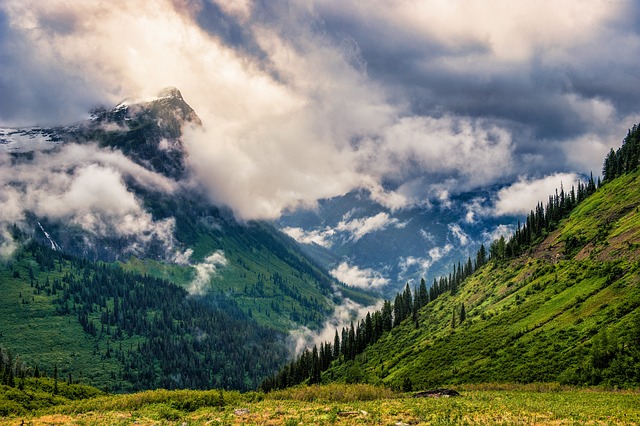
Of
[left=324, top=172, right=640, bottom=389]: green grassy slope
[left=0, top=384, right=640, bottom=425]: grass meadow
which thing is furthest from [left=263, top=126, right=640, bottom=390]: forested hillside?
[left=0, top=384, right=640, bottom=425]: grass meadow

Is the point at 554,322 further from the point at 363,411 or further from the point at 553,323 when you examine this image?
the point at 363,411

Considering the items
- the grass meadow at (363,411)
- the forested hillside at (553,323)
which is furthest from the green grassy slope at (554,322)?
the grass meadow at (363,411)

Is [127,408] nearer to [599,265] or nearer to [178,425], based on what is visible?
[178,425]

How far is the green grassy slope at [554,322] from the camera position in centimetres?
7856

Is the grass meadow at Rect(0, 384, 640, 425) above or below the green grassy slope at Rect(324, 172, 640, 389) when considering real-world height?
below

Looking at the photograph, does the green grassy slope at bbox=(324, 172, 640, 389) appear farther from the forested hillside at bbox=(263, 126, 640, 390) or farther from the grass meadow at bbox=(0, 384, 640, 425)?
the grass meadow at bbox=(0, 384, 640, 425)

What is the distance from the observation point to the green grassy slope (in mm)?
78562

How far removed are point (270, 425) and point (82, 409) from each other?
126 feet

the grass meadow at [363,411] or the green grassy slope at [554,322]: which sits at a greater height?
the green grassy slope at [554,322]

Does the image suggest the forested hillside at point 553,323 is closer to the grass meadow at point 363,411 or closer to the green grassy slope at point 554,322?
the green grassy slope at point 554,322

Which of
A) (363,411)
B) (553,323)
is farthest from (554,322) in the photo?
(363,411)

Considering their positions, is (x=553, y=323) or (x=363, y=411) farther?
(x=553, y=323)

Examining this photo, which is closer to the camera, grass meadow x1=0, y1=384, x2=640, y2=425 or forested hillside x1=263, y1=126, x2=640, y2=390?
grass meadow x1=0, y1=384, x2=640, y2=425

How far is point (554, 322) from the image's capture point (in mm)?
104000
